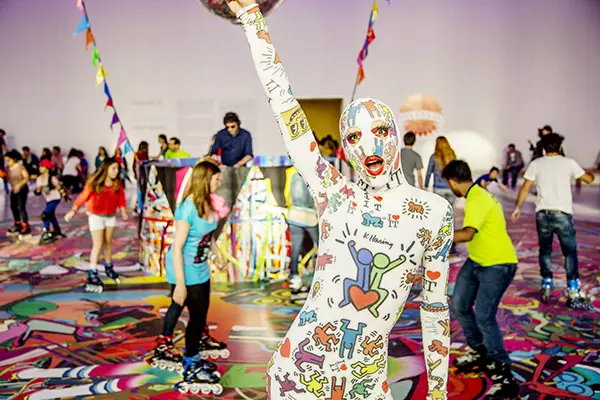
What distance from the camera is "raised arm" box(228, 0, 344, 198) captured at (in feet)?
5.15

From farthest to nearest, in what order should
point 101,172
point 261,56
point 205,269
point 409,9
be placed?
point 409,9 < point 101,172 < point 205,269 < point 261,56

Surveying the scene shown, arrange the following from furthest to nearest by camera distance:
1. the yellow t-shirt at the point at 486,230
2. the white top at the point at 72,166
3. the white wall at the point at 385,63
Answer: the white wall at the point at 385,63
the white top at the point at 72,166
the yellow t-shirt at the point at 486,230

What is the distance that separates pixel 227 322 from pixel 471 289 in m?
2.02

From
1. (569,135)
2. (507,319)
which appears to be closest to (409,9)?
(569,135)

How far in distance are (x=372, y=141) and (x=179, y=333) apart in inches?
130

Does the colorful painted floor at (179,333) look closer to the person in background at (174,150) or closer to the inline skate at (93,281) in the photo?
the inline skate at (93,281)

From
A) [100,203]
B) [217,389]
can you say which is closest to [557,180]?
[217,389]

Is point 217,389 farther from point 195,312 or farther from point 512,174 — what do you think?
point 512,174

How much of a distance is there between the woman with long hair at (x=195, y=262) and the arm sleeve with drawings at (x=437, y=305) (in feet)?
6.48

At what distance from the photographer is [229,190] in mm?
5645

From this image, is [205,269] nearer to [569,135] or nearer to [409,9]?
[409,9]

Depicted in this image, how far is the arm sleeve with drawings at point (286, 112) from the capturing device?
157 centimetres

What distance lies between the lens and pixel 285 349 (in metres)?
1.62

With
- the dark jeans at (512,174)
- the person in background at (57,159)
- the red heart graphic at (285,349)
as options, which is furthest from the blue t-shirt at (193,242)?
the person in background at (57,159)
